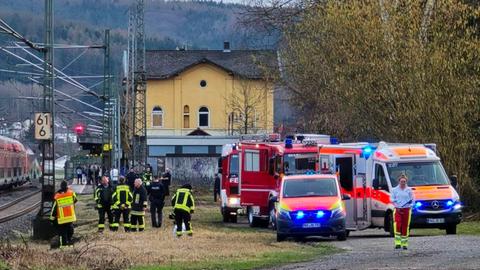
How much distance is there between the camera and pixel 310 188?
96.8ft

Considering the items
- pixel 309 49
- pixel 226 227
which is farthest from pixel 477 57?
pixel 226 227

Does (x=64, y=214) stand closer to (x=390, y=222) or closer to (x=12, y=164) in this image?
(x=390, y=222)

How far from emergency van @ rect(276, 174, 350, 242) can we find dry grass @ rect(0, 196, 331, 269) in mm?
513

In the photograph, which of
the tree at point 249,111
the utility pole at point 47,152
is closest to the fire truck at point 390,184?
the utility pole at point 47,152

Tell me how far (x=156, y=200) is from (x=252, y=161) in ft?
11.7

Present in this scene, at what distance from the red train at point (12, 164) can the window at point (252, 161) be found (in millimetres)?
33157

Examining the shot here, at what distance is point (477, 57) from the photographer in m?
35.5

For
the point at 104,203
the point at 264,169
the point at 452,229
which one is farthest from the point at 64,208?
the point at 452,229

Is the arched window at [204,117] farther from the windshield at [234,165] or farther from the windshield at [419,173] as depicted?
the windshield at [419,173]

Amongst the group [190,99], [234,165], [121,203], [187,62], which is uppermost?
[187,62]

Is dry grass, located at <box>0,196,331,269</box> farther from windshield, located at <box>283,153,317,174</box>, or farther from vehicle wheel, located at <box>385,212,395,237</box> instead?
vehicle wheel, located at <box>385,212,395,237</box>

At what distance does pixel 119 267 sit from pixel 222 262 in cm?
252

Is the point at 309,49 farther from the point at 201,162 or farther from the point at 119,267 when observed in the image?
the point at 201,162

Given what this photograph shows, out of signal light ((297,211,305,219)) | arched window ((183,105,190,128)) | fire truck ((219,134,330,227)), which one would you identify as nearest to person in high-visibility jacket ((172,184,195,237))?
fire truck ((219,134,330,227))
